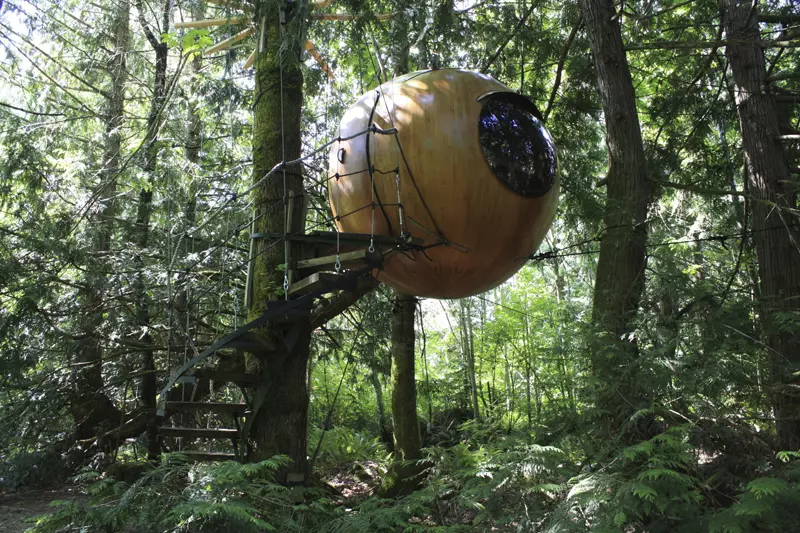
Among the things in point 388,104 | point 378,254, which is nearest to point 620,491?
point 378,254

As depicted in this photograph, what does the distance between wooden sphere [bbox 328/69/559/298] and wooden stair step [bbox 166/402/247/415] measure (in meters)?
2.12

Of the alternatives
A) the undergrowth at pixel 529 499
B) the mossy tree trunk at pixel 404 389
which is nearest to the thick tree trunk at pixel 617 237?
the undergrowth at pixel 529 499

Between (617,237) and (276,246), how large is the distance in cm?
327

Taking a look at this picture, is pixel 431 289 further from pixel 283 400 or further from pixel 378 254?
pixel 283 400

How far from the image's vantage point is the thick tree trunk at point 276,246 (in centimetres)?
566

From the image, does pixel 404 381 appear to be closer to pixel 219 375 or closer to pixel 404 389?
pixel 404 389

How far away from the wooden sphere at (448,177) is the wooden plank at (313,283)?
0.38 metres

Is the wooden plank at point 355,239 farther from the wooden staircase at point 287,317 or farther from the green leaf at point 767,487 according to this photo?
the green leaf at point 767,487

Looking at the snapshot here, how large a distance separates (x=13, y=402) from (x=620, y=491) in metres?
7.11

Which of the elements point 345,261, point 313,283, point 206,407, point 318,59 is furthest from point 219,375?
point 318,59

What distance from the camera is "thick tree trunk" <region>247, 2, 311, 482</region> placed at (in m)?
5.66

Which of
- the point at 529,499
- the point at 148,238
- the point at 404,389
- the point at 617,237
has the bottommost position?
the point at 529,499

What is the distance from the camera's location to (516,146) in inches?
172

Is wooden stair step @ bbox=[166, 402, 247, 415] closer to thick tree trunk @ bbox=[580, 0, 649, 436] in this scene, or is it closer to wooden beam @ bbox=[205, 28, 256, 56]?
thick tree trunk @ bbox=[580, 0, 649, 436]
